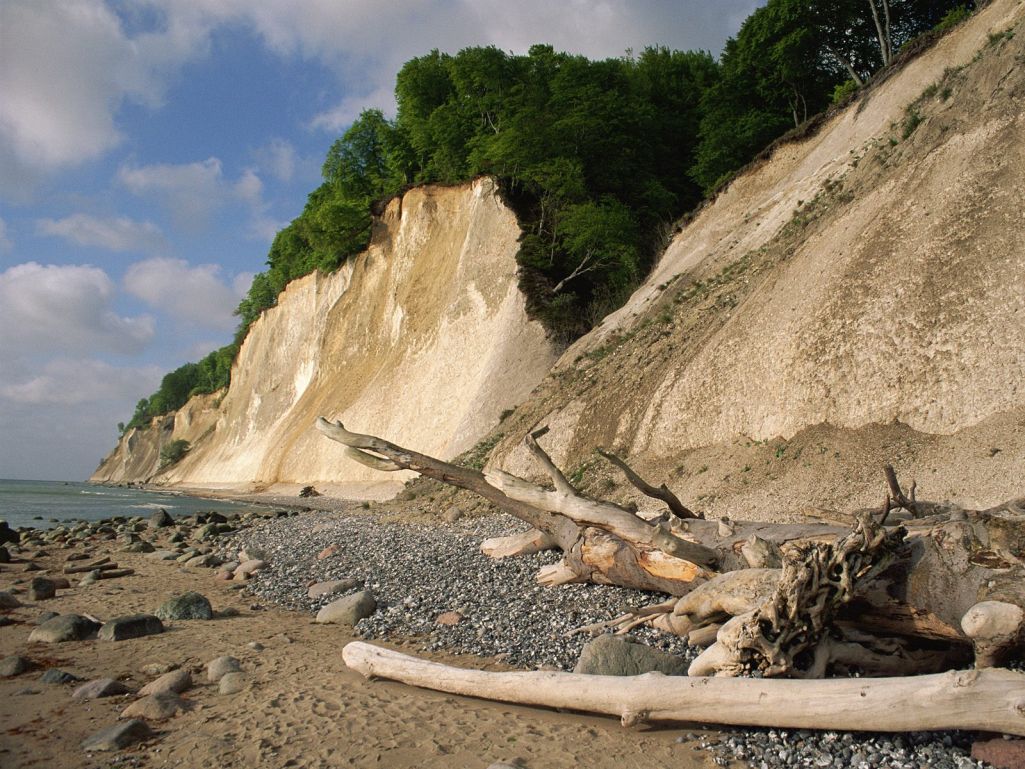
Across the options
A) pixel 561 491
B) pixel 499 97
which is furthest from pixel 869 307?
pixel 499 97

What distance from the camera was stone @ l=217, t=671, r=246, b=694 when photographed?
21.5ft

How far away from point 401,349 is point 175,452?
48.5 meters

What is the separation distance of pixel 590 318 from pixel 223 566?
18.7 m

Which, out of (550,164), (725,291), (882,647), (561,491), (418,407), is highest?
(550,164)

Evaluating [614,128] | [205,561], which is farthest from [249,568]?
[614,128]

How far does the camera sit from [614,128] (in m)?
33.9

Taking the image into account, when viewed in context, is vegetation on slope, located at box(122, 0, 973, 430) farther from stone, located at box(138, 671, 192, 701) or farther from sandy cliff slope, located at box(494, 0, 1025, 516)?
stone, located at box(138, 671, 192, 701)

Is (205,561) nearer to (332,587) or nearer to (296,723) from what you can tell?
(332,587)

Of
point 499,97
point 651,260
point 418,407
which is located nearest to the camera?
point 651,260

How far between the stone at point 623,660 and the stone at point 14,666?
5.92 m

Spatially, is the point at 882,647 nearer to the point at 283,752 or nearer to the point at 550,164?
the point at 283,752

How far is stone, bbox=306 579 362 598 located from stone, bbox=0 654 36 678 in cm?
376

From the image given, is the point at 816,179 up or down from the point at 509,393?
up

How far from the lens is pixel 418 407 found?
1275 inches
